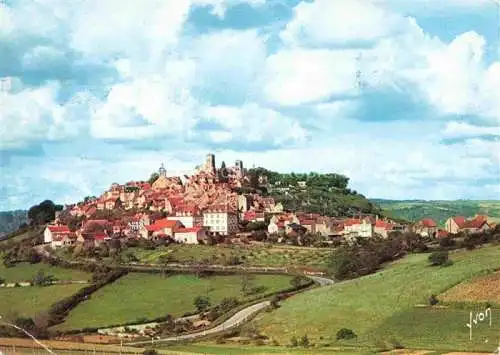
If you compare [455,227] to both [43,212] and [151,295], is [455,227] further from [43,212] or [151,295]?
[43,212]

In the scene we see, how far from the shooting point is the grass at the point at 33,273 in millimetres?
68625

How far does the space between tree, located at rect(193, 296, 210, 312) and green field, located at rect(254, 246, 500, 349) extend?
222 inches

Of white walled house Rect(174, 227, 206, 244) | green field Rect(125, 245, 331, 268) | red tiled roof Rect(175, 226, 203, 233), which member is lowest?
green field Rect(125, 245, 331, 268)

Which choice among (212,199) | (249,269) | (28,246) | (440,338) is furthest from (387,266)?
(212,199)

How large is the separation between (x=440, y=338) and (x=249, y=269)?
3009 centimetres

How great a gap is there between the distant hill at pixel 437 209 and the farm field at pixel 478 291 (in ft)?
187

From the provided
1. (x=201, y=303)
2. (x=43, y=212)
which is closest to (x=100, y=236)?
(x=43, y=212)

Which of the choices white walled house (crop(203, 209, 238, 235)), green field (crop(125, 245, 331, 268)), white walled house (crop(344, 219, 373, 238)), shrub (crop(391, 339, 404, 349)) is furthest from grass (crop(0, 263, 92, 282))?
shrub (crop(391, 339, 404, 349))

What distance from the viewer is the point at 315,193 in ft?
400

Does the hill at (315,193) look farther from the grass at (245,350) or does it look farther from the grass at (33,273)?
the grass at (245,350)

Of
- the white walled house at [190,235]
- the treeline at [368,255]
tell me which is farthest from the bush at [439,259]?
the white walled house at [190,235]

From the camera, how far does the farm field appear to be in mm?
43438

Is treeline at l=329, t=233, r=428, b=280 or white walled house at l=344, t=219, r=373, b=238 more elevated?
white walled house at l=344, t=219, r=373, b=238

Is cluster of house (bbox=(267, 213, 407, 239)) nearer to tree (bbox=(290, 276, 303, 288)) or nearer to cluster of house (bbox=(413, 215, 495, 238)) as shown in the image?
cluster of house (bbox=(413, 215, 495, 238))
